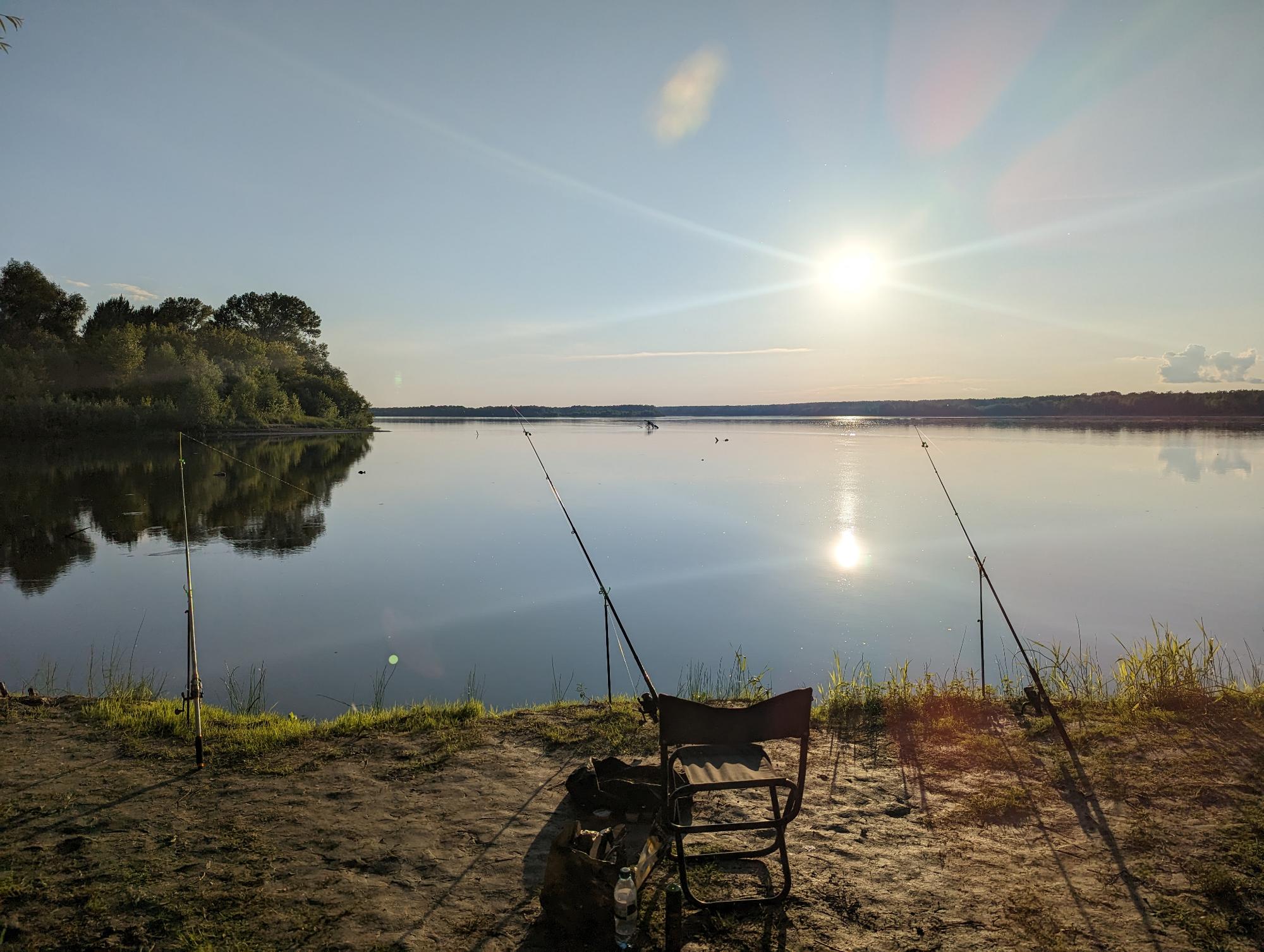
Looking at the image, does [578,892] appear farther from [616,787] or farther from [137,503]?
[137,503]

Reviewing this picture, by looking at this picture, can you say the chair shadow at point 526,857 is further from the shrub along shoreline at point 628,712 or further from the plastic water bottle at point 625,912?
the shrub along shoreline at point 628,712

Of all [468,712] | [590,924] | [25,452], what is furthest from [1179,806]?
[25,452]

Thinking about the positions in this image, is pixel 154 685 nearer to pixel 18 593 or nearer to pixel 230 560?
pixel 18 593

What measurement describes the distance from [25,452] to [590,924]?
5175cm

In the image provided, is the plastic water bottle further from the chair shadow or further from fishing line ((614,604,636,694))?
fishing line ((614,604,636,694))

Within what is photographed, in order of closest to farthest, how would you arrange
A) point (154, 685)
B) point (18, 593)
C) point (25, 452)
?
point (154, 685)
point (18, 593)
point (25, 452)

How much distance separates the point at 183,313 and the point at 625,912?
96181 millimetres

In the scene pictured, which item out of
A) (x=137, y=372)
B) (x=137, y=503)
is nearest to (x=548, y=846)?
(x=137, y=503)

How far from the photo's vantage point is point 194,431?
53375mm

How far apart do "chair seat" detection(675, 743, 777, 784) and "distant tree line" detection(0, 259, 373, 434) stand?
193 feet

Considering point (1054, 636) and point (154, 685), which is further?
point (1054, 636)

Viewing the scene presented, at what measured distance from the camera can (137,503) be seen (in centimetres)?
2420

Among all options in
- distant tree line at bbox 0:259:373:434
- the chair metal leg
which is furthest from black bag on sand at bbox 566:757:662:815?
distant tree line at bbox 0:259:373:434

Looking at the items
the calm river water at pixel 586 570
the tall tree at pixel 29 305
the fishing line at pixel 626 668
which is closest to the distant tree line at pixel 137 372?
the tall tree at pixel 29 305
